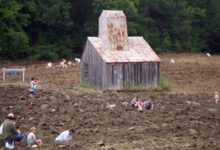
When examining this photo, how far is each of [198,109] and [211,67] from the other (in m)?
24.8

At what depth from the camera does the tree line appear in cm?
5847

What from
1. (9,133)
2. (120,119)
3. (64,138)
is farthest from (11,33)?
(9,133)

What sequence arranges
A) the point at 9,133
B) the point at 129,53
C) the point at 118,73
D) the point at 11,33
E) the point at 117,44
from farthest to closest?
the point at 11,33 < the point at 117,44 < the point at 129,53 < the point at 118,73 < the point at 9,133

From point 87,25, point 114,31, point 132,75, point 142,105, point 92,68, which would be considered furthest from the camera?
point 87,25

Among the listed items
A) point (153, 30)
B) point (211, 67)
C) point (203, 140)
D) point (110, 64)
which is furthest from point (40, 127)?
point (153, 30)

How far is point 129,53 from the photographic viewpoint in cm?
3809

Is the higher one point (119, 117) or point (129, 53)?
point (129, 53)

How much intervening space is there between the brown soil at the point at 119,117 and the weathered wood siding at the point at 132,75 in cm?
156

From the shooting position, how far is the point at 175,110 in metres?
27.9

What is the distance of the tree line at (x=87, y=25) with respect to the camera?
58469 mm

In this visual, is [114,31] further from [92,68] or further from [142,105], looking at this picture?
[142,105]

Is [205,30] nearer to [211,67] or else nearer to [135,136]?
[211,67]

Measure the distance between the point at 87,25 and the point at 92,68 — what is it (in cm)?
2612

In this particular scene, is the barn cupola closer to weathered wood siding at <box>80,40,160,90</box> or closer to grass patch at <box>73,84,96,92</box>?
weathered wood siding at <box>80,40,160,90</box>
